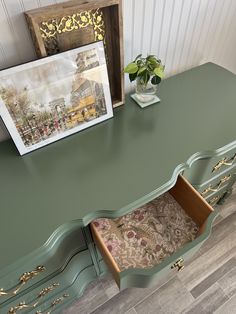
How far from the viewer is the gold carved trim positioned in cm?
71

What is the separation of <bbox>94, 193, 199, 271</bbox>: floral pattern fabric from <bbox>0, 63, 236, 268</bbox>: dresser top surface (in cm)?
→ 28

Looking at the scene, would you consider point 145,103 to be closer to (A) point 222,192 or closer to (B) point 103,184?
(B) point 103,184

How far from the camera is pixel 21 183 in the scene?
2.49 feet

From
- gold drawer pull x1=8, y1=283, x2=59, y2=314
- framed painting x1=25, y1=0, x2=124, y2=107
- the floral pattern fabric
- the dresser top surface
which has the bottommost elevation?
gold drawer pull x1=8, y1=283, x2=59, y2=314

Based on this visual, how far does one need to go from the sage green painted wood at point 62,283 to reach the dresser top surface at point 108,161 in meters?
0.35

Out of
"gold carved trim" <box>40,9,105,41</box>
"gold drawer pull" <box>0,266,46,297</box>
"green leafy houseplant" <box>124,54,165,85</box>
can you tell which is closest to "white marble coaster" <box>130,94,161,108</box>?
"green leafy houseplant" <box>124,54,165,85</box>

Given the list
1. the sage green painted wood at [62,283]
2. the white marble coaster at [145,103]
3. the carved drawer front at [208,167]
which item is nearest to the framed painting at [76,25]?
the white marble coaster at [145,103]

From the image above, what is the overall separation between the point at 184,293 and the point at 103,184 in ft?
3.10

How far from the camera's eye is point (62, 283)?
0.95 meters

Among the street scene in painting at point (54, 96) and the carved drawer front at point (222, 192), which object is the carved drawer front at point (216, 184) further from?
the street scene in painting at point (54, 96)

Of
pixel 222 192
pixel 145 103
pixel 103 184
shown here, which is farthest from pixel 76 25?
pixel 222 192

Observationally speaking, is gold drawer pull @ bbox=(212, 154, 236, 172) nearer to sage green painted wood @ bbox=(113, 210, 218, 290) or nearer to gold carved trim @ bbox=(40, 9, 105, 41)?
sage green painted wood @ bbox=(113, 210, 218, 290)

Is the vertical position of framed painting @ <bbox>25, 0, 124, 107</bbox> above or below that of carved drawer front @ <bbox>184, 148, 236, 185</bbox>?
above

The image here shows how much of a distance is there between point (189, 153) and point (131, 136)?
0.23 metres
